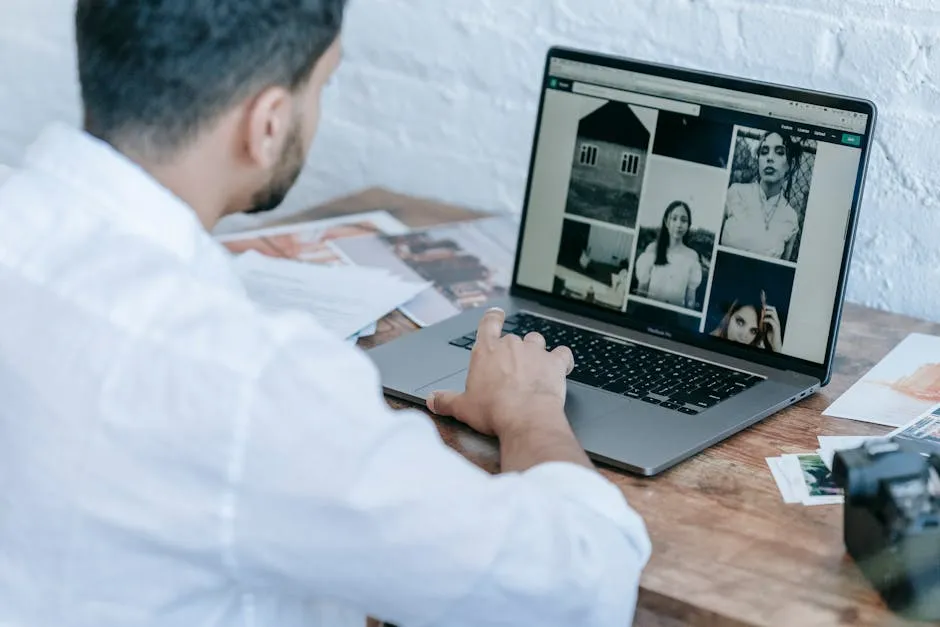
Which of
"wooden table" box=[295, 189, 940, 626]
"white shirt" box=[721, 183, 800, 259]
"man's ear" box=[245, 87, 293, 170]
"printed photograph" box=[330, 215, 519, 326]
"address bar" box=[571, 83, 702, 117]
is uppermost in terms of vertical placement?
"address bar" box=[571, 83, 702, 117]

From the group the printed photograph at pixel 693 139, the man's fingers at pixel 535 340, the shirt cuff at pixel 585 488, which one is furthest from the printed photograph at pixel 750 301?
the shirt cuff at pixel 585 488

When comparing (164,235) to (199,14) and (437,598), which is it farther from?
(437,598)

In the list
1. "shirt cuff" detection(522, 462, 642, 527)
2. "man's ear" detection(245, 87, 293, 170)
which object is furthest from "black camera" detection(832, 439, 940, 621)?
"man's ear" detection(245, 87, 293, 170)

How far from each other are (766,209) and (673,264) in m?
0.12

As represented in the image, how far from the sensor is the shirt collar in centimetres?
81

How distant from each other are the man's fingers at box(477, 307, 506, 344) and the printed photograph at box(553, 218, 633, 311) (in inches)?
6.9

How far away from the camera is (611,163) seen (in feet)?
4.38

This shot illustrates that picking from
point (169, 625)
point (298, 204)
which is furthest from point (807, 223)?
point (298, 204)

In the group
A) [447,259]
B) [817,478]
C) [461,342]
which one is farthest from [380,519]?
[447,259]

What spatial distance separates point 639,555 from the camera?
34.0 inches

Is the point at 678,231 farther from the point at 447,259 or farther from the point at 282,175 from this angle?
the point at 282,175

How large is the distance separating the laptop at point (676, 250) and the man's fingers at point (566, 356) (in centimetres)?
3

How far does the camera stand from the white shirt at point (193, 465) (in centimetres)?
73

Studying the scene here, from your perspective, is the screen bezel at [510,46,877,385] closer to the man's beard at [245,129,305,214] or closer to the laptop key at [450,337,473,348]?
the laptop key at [450,337,473,348]
